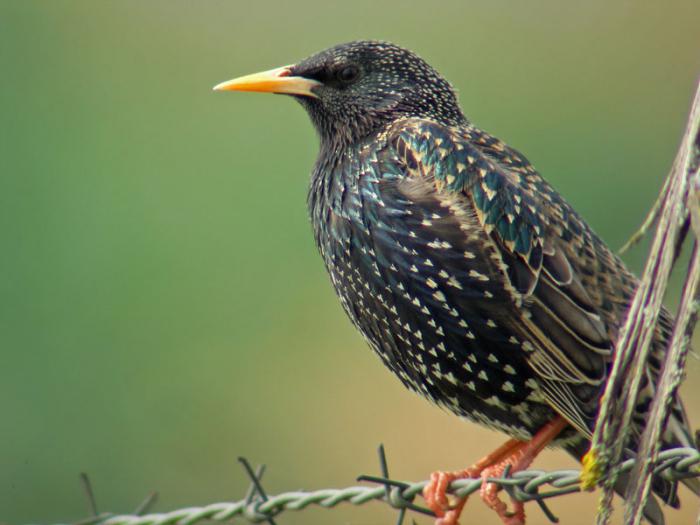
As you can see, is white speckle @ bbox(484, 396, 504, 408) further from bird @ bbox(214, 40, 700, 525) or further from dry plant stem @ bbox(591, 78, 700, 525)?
dry plant stem @ bbox(591, 78, 700, 525)

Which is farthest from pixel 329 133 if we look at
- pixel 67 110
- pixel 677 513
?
pixel 67 110

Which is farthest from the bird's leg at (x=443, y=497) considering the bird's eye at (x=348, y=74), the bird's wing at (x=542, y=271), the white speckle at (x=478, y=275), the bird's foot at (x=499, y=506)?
the bird's eye at (x=348, y=74)

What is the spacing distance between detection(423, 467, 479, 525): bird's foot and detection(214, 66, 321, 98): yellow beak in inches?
56.9

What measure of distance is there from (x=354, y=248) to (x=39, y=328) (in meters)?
4.63

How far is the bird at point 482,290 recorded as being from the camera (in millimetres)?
3420

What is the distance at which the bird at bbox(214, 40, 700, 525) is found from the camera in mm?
3420

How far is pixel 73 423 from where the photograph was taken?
7.64m

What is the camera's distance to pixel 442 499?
3432 millimetres

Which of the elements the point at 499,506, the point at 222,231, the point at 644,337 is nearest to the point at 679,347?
the point at 644,337

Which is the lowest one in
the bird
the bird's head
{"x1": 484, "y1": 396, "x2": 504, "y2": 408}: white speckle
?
{"x1": 484, "y1": 396, "x2": 504, "y2": 408}: white speckle

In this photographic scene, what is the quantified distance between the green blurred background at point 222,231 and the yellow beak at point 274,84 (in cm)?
320

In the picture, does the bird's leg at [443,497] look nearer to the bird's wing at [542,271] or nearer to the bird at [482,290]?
the bird at [482,290]

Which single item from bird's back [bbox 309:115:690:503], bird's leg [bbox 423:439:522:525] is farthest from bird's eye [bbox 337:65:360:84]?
bird's leg [bbox 423:439:522:525]

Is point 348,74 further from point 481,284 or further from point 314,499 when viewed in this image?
point 314,499
